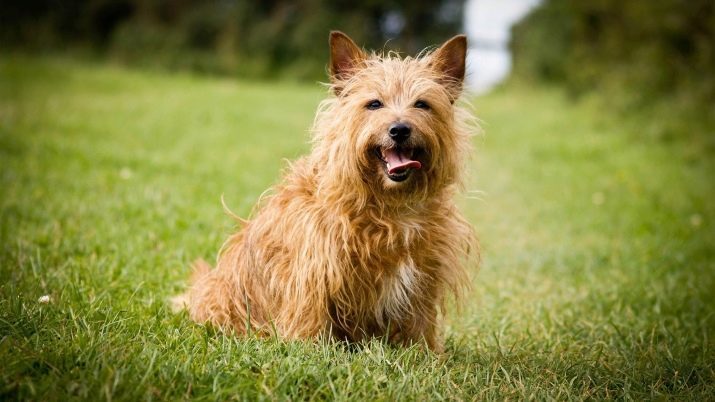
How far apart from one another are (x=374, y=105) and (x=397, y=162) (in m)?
0.36

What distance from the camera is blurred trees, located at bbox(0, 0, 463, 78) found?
79.9 ft

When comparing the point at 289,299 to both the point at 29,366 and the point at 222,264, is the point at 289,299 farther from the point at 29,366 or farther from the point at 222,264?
the point at 29,366

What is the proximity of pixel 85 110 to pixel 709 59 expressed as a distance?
39.3 feet

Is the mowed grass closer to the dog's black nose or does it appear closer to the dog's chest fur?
the dog's chest fur

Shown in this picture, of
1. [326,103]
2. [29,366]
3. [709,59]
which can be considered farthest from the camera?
[709,59]

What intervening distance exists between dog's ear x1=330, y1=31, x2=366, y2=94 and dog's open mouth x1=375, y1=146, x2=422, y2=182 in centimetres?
56

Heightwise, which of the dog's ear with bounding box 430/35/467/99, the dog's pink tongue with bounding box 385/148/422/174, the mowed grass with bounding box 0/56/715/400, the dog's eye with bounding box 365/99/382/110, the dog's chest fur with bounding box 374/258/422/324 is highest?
the dog's ear with bounding box 430/35/467/99

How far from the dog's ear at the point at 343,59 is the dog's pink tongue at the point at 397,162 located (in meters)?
0.58

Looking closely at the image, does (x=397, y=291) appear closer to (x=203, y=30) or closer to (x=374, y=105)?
(x=374, y=105)

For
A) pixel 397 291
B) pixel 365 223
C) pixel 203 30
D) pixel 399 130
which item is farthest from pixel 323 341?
pixel 203 30

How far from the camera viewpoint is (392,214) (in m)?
3.18

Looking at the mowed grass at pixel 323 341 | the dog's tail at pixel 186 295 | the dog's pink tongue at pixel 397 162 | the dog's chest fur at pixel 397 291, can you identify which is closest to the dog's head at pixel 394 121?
the dog's pink tongue at pixel 397 162

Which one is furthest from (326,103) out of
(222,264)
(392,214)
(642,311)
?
(642,311)

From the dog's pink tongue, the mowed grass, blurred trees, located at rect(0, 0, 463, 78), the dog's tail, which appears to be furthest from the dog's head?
blurred trees, located at rect(0, 0, 463, 78)
